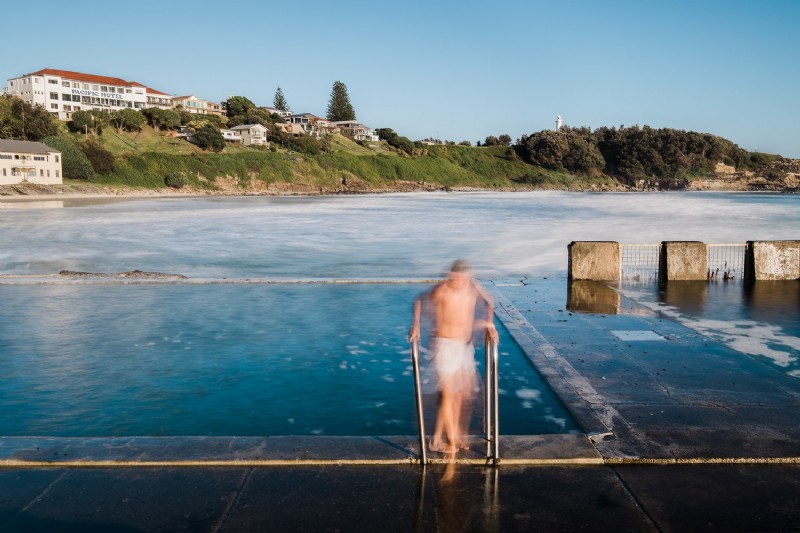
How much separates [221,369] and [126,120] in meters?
108

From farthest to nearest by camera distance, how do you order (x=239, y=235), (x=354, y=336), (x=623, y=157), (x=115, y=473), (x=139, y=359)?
1. (x=623, y=157)
2. (x=239, y=235)
3. (x=354, y=336)
4. (x=139, y=359)
5. (x=115, y=473)

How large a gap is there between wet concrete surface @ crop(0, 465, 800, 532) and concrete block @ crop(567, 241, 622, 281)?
8.93m

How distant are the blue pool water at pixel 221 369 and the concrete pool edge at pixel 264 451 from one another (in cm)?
61

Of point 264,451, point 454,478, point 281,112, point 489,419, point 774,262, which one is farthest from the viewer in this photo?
point 281,112

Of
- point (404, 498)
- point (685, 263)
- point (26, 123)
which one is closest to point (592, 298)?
point (685, 263)

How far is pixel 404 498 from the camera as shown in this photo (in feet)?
13.3

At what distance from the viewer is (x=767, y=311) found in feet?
33.4

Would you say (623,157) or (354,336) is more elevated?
(623,157)

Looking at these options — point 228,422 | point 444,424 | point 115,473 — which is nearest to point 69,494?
point 115,473

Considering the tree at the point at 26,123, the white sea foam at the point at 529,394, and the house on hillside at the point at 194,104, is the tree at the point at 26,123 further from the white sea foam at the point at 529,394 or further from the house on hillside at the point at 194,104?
the white sea foam at the point at 529,394

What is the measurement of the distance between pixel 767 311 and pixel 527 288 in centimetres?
398

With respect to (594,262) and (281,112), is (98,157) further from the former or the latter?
(594,262)

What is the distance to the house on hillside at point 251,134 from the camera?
387ft

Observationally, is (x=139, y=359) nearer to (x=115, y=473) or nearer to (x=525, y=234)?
(x=115, y=473)
